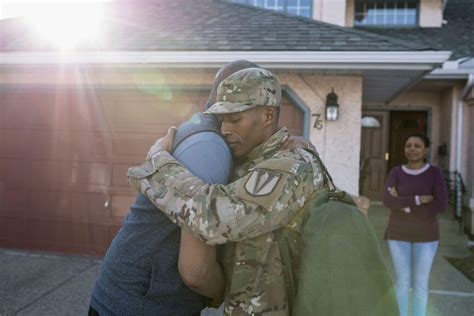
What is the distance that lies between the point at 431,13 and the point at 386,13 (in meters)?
1.15

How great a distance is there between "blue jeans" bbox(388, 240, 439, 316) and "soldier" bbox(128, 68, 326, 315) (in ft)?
8.80

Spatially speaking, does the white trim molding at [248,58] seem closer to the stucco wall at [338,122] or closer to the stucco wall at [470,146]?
the stucco wall at [338,122]

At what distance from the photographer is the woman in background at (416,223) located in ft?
12.2

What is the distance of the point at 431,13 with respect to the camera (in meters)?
11.4

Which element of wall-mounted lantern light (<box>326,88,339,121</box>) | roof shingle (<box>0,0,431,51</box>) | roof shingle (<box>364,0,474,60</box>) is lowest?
A: wall-mounted lantern light (<box>326,88,339,121</box>)

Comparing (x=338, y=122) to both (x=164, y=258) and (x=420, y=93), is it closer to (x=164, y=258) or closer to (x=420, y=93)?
(x=164, y=258)

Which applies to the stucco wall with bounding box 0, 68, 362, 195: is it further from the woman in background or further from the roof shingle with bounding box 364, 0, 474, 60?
the roof shingle with bounding box 364, 0, 474, 60

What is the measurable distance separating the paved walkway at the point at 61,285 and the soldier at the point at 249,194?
3383 millimetres

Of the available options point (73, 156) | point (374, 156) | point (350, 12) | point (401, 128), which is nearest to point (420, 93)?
point (401, 128)

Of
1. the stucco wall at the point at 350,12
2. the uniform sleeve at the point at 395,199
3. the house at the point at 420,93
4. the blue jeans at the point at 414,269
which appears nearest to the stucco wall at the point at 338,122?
the uniform sleeve at the point at 395,199

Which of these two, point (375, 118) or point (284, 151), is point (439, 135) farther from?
point (284, 151)

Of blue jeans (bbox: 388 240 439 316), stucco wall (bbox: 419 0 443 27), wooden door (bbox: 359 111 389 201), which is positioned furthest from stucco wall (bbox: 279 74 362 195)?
stucco wall (bbox: 419 0 443 27)

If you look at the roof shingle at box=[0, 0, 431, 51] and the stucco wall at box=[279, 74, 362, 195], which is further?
the stucco wall at box=[279, 74, 362, 195]

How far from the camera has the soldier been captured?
1326 millimetres
